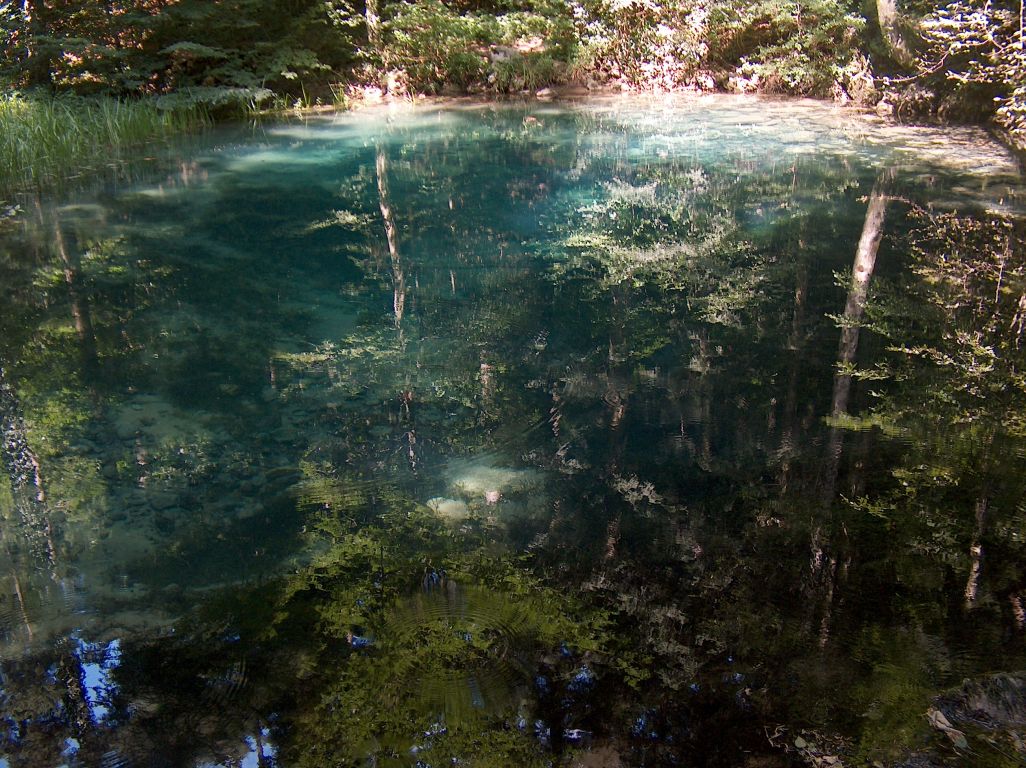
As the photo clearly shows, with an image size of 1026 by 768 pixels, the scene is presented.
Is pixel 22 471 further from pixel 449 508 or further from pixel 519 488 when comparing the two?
pixel 519 488

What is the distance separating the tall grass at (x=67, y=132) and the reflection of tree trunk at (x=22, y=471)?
4.55 meters

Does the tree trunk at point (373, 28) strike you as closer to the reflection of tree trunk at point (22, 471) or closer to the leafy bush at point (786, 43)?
the leafy bush at point (786, 43)

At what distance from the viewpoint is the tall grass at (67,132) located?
750 cm

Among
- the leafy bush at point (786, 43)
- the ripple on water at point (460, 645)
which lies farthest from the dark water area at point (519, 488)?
the leafy bush at point (786, 43)

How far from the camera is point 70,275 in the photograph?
5320 mm

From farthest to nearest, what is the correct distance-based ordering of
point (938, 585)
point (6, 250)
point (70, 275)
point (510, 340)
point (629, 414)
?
point (6, 250)
point (70, 275)
point (510, 340)
point (629, 414)
point (938, 585)

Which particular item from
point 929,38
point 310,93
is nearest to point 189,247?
point 310,93

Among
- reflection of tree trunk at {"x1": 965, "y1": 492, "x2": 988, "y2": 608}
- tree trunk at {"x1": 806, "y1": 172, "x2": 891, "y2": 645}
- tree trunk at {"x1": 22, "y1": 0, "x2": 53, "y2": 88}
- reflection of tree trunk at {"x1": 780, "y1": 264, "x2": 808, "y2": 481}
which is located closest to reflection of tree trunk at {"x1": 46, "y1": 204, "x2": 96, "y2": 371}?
reflection of tree trunk at {"x1": 780, "y1": 264, "x2": 808, "y2": 481}

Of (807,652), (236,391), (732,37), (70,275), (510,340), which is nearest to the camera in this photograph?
(807,652)

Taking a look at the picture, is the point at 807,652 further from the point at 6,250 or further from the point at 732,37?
the point at 732,37

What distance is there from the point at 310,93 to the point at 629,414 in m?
10.9

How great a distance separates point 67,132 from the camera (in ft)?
27.0

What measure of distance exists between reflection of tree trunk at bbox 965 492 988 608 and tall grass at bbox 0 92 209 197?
312 inches

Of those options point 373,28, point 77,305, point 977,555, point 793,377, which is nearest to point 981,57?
point 793,377
